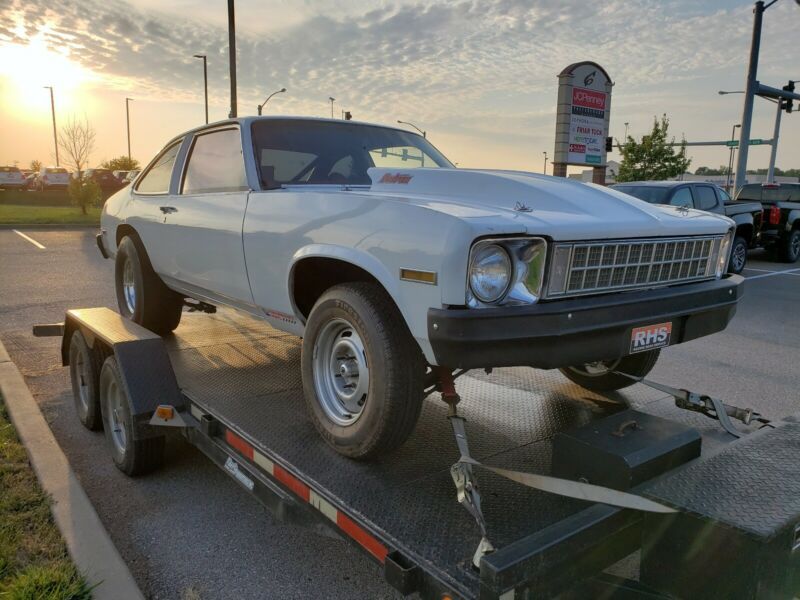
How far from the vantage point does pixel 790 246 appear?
575 inches

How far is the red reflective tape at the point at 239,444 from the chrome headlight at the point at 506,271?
125cm

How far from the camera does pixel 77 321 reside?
4.08 metres

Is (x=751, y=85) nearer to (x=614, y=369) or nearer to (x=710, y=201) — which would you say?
(x=710, y=201)

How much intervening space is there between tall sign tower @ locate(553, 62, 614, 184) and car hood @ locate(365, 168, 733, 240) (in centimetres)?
1247

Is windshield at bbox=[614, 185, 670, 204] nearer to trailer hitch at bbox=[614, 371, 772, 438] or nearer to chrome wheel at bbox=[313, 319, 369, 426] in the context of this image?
trailer hitch at bbox=[614, 371, 772, 438]

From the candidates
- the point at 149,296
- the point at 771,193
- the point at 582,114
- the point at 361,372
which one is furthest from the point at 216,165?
the point at 771,193

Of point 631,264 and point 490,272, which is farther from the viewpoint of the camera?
point 631,264

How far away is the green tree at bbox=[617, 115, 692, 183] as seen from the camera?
31.3 meters

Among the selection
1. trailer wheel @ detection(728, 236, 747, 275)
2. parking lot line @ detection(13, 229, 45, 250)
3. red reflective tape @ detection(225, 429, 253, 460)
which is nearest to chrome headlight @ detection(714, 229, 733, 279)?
red reflective tape @ detection(225, 429, 253, 460)

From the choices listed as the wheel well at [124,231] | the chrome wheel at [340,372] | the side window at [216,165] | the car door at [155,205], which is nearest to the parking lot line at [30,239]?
the wheel well at [124,231]

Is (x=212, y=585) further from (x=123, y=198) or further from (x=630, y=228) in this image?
(x=123, y=198)

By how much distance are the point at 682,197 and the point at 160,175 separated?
31.3 ft

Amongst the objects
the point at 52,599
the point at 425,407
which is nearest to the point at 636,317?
the point at 425,407

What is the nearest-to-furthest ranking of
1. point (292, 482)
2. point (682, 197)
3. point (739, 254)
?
point (292, 482), point (682, 197), point (739, 254)
